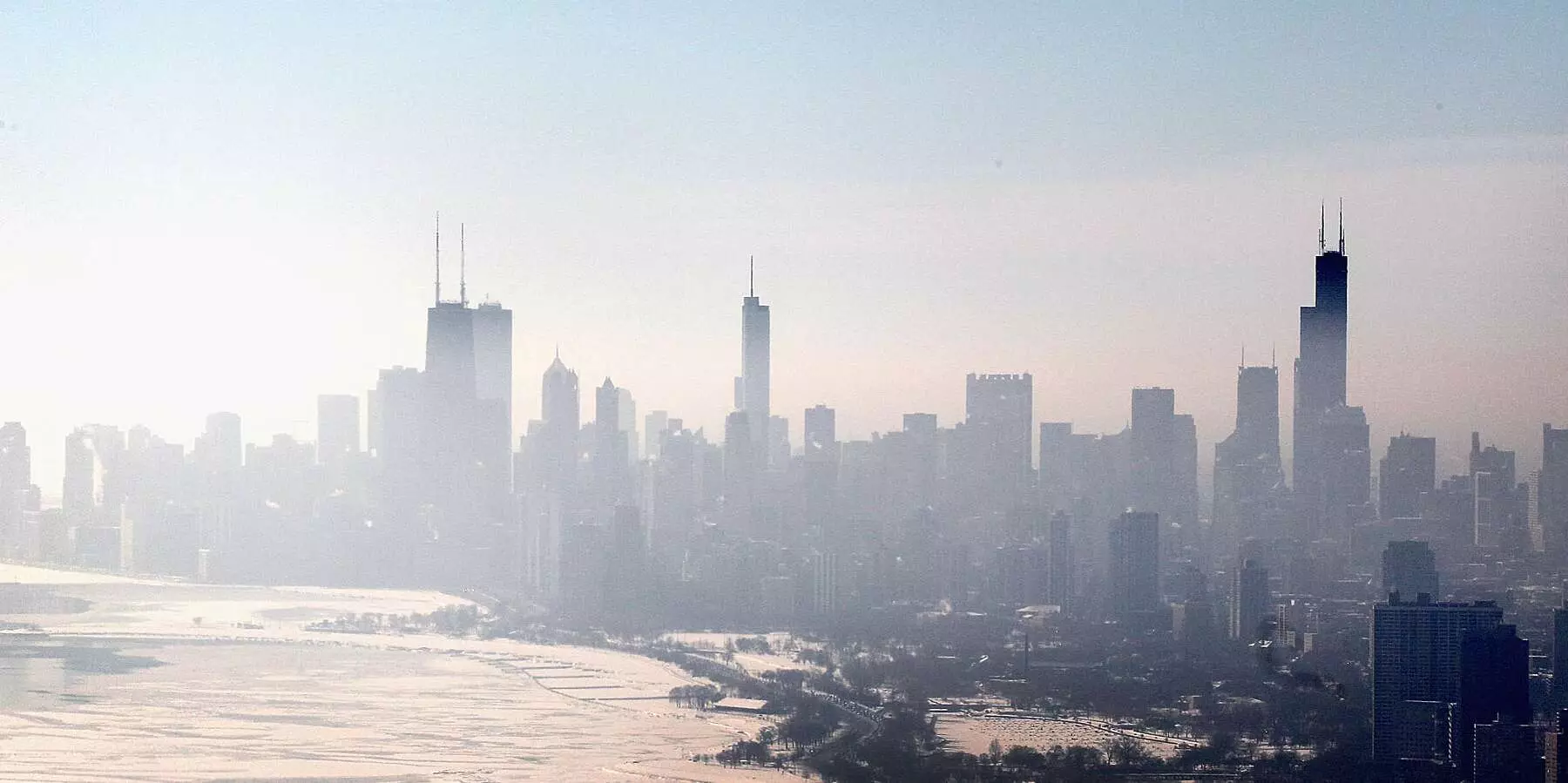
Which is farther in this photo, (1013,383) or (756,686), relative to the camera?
(1013,383)

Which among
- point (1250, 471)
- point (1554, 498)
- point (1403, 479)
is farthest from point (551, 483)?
point (1554, 498)

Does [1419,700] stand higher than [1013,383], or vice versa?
[1013,383]

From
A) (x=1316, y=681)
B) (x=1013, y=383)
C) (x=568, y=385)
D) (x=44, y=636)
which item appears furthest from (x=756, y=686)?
(x=568, y=385)

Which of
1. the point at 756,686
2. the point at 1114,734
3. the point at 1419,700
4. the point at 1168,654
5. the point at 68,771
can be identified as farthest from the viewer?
the point at 1168,654

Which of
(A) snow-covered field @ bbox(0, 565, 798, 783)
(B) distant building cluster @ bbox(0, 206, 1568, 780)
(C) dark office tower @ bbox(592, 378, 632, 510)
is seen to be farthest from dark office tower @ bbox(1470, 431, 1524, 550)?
(C) dark office tower @ bbox(592, 378, 632, 510)

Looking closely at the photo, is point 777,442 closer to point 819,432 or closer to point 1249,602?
point 819,432

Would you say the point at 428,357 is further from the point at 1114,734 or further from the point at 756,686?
the point at 1114,734
